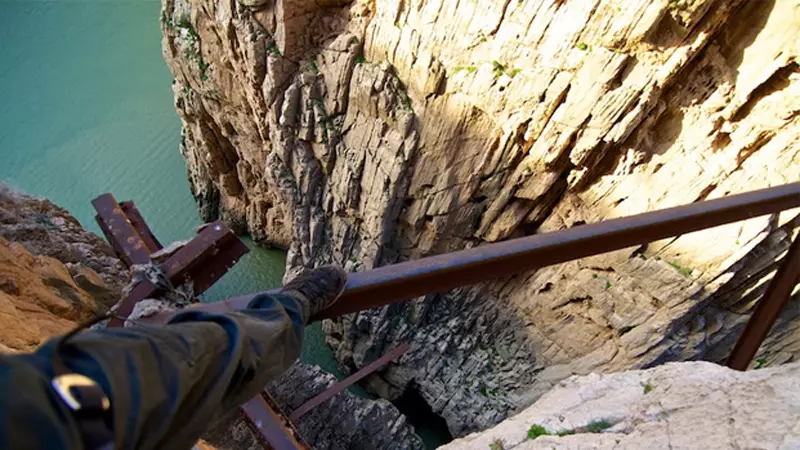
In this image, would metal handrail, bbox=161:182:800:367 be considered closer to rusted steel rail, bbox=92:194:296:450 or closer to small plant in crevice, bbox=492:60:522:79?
rusted steel rail, bbox=92:194:296:450

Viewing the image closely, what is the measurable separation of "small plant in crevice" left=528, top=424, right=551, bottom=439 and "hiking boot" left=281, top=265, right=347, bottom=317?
1.23 meters

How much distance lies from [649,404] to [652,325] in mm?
5009

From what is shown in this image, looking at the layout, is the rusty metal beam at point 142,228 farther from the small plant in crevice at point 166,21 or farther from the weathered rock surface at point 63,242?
the small plant in crevice at point 166,21

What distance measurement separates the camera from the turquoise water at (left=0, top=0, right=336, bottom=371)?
33.6 ft

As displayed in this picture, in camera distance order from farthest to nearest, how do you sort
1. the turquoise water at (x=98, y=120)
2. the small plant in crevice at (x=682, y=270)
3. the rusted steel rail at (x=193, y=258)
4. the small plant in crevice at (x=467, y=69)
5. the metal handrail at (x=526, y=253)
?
the turquoise water at (x=98, y=120)
the small plant in crevice at (x=467, y=69)
the small plant in crevice at (x=682, y=270)
the rusted steel rail at (x=193, y=258)
the metal handrail at (x=526, y=253)

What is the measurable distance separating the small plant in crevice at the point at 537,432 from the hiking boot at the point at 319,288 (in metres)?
1.23

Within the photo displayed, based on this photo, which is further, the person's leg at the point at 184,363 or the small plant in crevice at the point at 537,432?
the small plant in crevice at the point at 537,432

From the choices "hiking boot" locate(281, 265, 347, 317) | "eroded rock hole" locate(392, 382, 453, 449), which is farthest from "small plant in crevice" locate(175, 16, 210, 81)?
"hiking boot" locate(281, 265, 347, 317)

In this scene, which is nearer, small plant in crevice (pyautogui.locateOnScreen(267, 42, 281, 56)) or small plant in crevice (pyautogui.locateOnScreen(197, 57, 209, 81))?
small plant in crevice (pyautogui.locateOnScreen(267, 42, 281, 56))

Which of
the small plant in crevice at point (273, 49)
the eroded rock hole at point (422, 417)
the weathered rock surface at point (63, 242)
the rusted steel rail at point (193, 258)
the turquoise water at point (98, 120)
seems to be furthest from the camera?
the turquoise water at point (98, 120)

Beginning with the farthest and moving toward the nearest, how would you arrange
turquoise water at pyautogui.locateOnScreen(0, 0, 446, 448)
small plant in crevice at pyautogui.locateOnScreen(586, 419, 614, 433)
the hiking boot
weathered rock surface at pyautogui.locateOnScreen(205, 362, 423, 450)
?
turquoise water at pyautogui.locateOnScreen(0, 0, 446, 448), weathered rock surface at pyautogui.locateOnScreen(205, 362, 423, 450), small plant in crevice at pyautogui.locateOnScreen(586, 419, 614, 433), the hiking boot

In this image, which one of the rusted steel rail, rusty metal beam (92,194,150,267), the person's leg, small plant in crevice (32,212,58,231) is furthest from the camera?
small plant in crevice (32,212,58,231)

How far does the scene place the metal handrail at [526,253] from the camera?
57.7 inches

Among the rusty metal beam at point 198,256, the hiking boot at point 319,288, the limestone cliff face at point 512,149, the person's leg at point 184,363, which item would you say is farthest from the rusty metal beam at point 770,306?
the limestone cliff face at point 512,149
